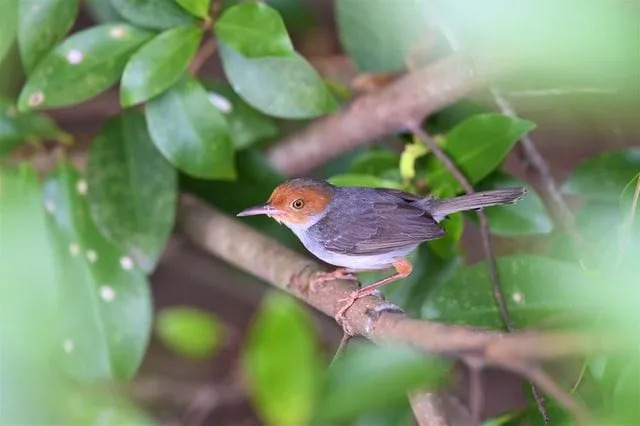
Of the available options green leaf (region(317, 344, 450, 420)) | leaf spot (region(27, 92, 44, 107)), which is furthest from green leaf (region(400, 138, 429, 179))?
green leaf (region(317, 344, 450, 420))

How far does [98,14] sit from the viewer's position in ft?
5.76

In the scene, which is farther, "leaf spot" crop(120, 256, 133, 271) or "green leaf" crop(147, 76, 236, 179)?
"leaf spot" crop(120, 256, 133, 271)

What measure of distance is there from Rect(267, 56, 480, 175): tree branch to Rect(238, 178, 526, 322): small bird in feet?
1.05

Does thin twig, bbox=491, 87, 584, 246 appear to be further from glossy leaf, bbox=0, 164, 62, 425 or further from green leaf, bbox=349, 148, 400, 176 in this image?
glossy leaf, bbox=0, 164, 62, 425

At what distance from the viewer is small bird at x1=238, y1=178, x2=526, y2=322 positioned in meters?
1.41

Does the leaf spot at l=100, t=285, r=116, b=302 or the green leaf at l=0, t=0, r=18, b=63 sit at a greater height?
the green leaf at l=0, t=0, r=18, b=63

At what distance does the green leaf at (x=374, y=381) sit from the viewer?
24.1 inches

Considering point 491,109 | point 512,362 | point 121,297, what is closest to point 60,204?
point 121,297

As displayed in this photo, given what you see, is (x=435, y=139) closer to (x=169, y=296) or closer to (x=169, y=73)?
(x=169, y=73)

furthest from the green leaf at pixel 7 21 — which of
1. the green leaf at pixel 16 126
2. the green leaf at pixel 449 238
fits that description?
the green leaf at pixel 449 238

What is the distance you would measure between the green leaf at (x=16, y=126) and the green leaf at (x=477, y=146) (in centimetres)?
89

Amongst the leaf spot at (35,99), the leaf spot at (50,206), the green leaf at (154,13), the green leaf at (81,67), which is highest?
the green leaf at (154,13)

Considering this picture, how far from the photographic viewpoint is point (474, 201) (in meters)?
1.34

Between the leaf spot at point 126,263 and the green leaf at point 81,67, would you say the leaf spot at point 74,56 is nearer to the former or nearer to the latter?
the green leaf at point 81,67
